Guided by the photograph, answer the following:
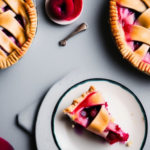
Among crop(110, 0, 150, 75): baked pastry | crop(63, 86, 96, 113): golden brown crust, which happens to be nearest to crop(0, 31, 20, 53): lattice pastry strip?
crop(63, 86, 96, 113): golden brown crust

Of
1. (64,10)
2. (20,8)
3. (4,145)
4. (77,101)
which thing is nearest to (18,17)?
(20,8)

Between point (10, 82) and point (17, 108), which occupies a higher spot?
point (10, 82)


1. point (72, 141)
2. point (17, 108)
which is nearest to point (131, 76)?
point (72, 141)

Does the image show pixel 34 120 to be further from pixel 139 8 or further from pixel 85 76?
pixel 139 8

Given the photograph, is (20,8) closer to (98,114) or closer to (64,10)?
(64,10)

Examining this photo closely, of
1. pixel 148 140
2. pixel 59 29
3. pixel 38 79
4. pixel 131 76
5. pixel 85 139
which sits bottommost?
pixel 148 140

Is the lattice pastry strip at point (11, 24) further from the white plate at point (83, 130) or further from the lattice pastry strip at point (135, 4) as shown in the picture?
the lattice pastry strip at point (135, 4)
